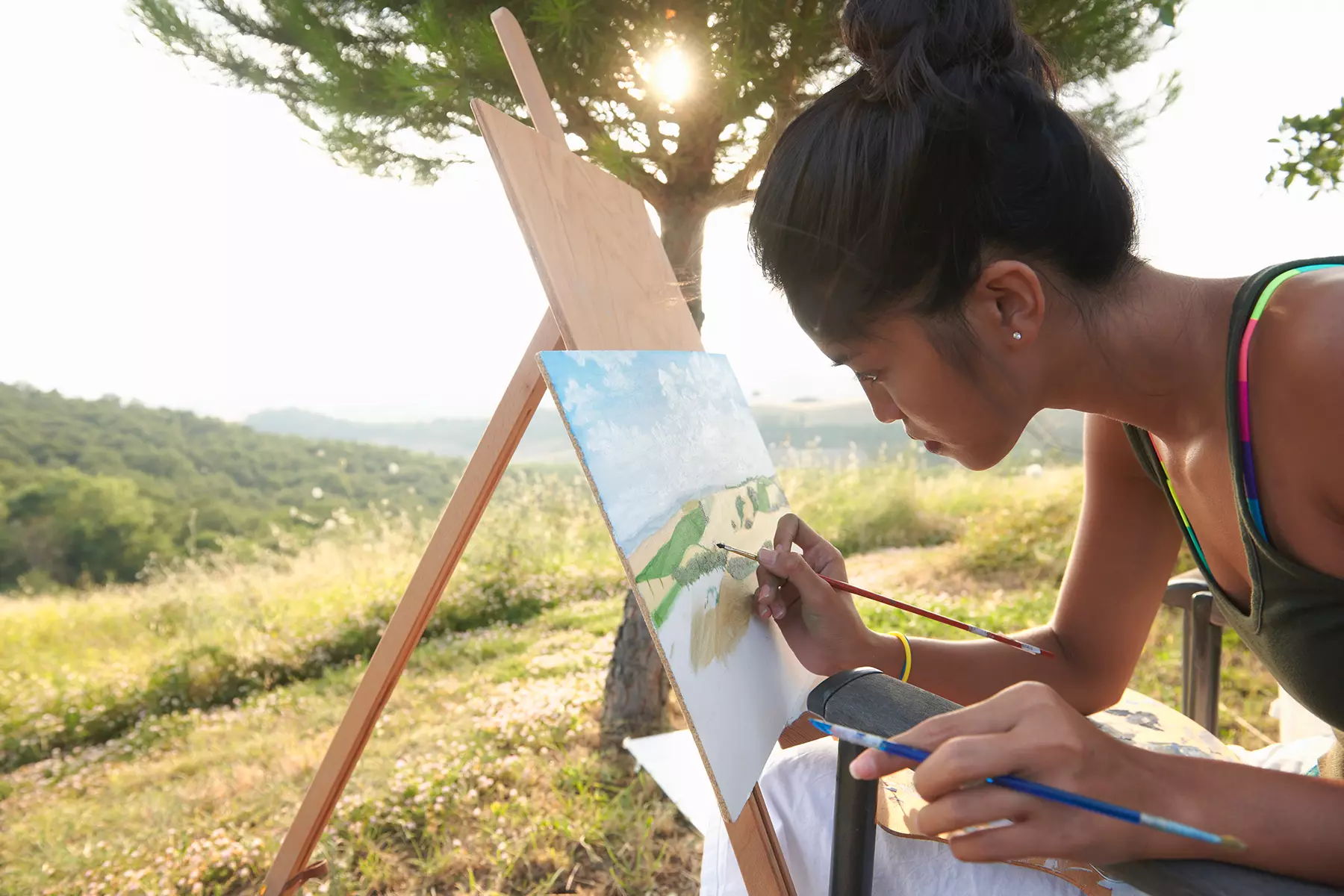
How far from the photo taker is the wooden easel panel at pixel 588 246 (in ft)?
3.19

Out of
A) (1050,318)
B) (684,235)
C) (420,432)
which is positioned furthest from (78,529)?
(1050,318)

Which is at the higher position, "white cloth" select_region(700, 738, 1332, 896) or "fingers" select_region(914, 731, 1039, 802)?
"fingers" select_region(914, 731, 1039, 802)

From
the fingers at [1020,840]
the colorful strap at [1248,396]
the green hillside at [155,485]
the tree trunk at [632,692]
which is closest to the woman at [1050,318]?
the colorful strap at [1248,396]

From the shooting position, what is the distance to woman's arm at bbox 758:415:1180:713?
50.3 inches

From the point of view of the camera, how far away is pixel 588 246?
1157 millimetres

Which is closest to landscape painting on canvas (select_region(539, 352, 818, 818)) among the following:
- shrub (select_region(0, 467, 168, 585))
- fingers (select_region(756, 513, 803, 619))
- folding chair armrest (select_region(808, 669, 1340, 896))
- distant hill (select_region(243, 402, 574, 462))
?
fingers (select_region(756, 513, 803, 619))

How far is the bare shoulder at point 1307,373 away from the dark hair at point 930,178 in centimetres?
18

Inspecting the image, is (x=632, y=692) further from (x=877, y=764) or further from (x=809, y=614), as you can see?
(x=877, y=764)

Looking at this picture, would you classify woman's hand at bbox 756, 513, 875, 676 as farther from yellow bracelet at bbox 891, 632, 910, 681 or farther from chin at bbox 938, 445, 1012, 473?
chin at bbox 938, 445, 1012, 473

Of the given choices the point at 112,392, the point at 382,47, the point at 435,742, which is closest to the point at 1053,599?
the point at 435,742

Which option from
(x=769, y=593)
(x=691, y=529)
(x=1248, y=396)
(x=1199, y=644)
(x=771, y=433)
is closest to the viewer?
(x=1248, y=396)

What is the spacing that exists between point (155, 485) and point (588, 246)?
451 centimetres

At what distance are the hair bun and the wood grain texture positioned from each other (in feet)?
1.87

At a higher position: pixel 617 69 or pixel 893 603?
pixel 617 69
